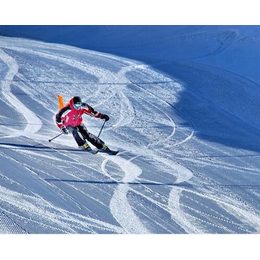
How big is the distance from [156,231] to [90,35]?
6.14 meters

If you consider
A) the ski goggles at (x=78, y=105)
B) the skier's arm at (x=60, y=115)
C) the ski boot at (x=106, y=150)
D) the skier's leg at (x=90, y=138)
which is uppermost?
the ski goggles at (x=78, y=105)

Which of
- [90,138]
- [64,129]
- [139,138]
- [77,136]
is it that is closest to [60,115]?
[64,129]

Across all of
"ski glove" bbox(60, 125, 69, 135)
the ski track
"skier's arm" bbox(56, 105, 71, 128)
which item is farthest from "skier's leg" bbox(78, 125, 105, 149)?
the ski track

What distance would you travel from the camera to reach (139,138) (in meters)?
7.75

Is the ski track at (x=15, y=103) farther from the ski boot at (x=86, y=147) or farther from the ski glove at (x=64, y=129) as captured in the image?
the ski boot at (x=86, y=147)

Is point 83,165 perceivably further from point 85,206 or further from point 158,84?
point 158,84

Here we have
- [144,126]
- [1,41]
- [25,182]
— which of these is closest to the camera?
[25,182]

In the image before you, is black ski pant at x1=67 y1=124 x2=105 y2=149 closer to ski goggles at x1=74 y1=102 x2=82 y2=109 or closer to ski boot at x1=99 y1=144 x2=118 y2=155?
ski boot at x1=99 y1=144 x2=118 y2=155

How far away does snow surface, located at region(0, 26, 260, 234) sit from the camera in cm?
616

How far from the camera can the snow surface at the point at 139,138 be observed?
6.16m

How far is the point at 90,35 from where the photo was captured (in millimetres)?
11102

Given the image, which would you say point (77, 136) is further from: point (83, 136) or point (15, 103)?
point (15, 103)

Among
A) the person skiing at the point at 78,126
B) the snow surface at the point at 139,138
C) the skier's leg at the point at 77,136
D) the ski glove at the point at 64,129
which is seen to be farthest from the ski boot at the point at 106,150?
the ski glove at the point at 64,129

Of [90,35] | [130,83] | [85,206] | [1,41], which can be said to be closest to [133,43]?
[90,35]
